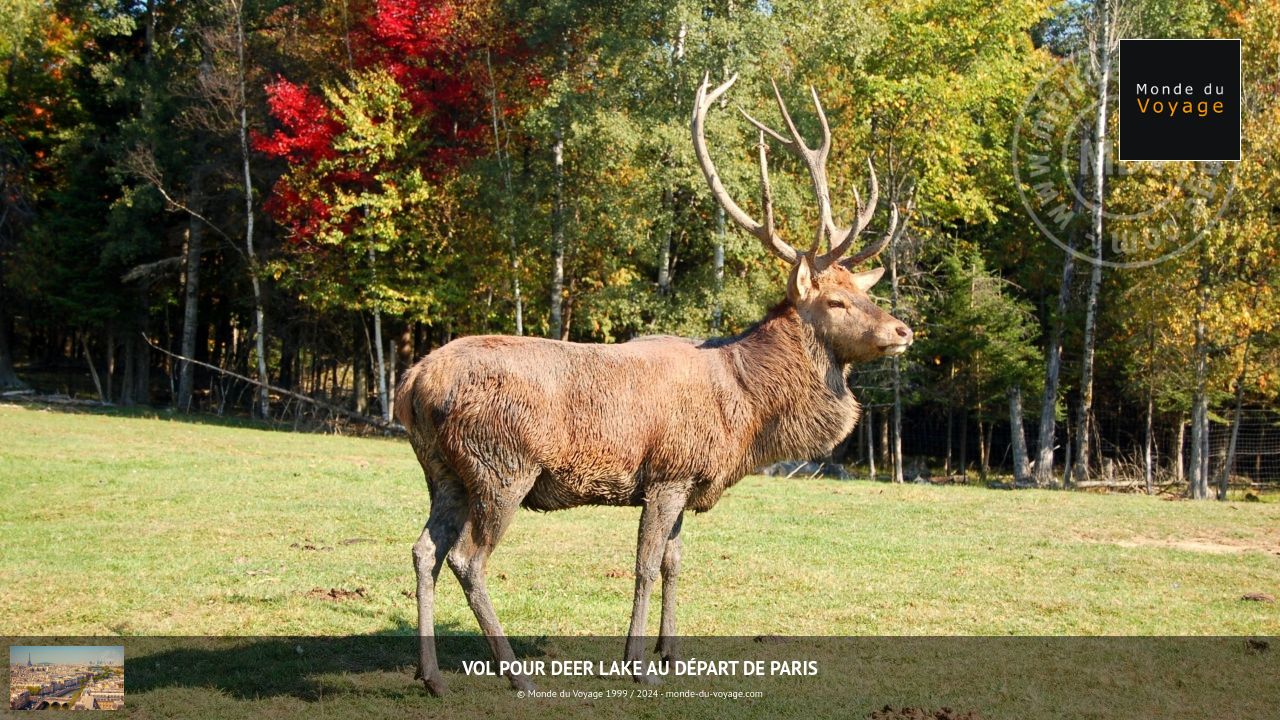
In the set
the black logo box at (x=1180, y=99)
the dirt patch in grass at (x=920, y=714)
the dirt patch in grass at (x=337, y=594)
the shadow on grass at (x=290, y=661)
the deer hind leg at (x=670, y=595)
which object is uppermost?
the black logo box at (x=1180, y=99)

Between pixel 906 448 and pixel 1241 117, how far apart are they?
15.0 m

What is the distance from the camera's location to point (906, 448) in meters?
35.7

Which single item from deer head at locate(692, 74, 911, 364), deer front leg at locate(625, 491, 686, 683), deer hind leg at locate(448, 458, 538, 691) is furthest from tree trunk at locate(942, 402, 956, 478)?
deer hind leg at locate(448, 458, 538, 691)

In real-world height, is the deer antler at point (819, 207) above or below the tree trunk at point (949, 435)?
above

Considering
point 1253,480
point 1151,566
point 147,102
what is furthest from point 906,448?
point 147,102

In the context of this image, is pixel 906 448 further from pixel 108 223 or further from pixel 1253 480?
pixel 108 223

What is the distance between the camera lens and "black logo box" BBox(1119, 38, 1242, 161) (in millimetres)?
22969

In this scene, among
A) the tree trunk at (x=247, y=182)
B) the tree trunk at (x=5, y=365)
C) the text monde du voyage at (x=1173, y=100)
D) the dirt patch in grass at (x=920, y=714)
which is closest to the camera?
the dirt patch in grass at (x=920, y=714)

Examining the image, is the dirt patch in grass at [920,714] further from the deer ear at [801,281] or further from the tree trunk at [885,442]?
the tree trunk at [885,442]

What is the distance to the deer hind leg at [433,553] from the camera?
25.6 ft

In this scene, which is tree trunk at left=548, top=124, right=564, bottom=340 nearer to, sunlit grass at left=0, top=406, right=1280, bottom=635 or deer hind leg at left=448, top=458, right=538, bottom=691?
sunlit grass at left=0, top=406, right=1280, bottom=635

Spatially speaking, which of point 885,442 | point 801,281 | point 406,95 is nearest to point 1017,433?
point 885,442

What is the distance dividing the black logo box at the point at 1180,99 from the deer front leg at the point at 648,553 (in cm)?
1859

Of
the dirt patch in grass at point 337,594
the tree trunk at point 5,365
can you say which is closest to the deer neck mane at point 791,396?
the dirt patch in grass at point 337,594
